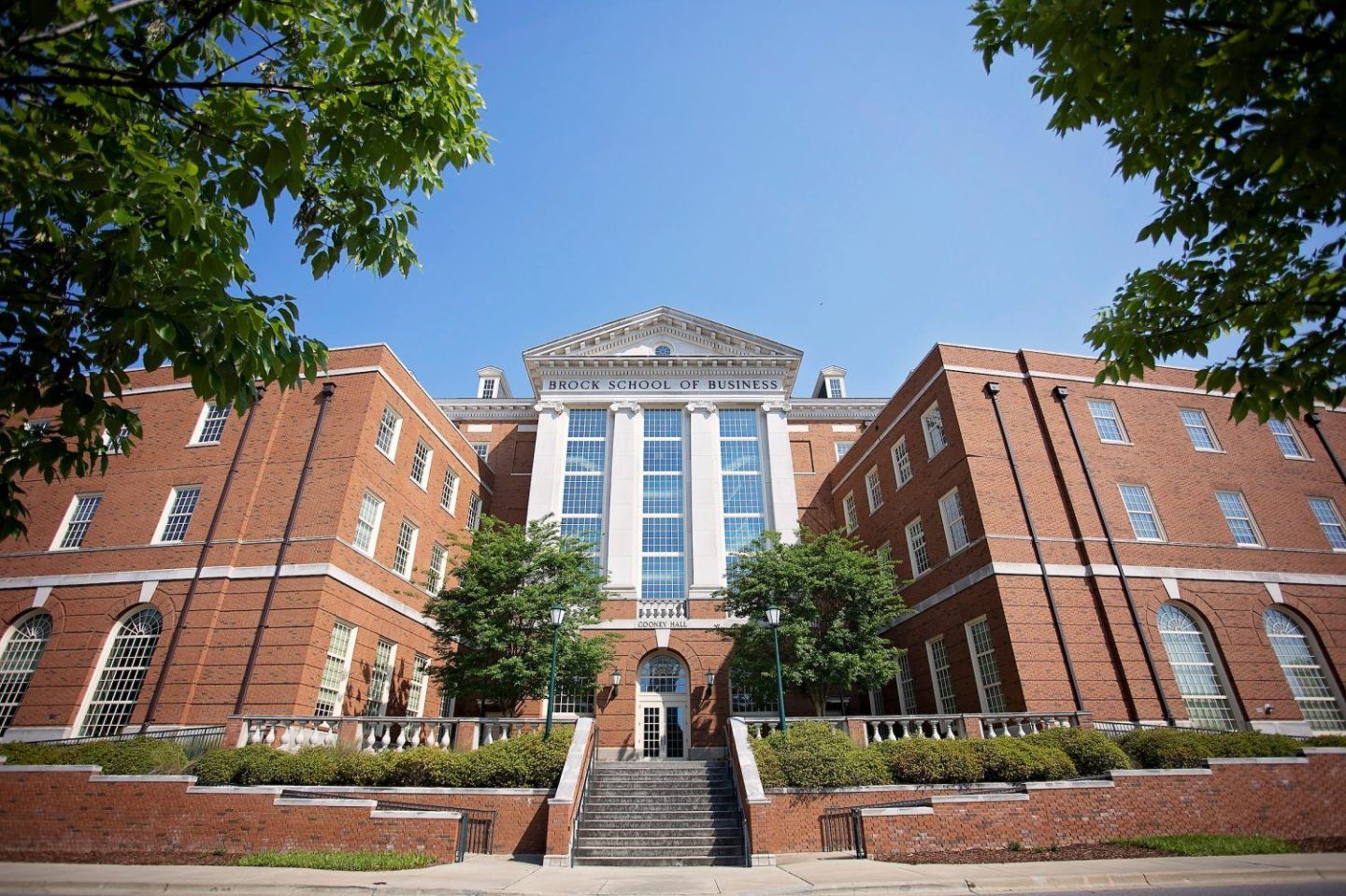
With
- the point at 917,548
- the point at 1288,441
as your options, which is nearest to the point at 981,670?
the point at 917,548

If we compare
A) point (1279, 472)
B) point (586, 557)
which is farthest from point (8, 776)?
point (1279, 472)

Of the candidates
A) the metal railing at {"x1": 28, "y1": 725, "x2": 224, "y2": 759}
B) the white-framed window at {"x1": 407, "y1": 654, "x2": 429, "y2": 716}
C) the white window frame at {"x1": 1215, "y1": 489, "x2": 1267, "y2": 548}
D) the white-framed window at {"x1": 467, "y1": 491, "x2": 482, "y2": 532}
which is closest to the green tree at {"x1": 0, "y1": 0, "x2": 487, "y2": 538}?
the metal railing at {"x1": 28, "y1": 725, "x2": 224, "y2": 759}

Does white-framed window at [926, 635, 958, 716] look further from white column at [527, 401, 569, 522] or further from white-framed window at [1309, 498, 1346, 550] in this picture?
white column at [527, 401, 569, 522]

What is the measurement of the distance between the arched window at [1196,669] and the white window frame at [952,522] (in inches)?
237

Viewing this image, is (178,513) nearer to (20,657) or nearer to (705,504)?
(20,657)

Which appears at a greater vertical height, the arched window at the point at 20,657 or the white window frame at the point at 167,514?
the white window frame at the point at 167,514

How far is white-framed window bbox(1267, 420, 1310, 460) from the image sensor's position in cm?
2472

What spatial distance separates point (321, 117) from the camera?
217 inches

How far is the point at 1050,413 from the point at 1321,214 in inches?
752

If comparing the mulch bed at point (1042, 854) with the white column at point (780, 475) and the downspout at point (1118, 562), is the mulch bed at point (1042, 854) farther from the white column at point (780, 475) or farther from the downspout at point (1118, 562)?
the white column at point (780, 475)

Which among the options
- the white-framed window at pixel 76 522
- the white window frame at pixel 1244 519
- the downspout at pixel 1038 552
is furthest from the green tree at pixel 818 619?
the white-framed window at pixel 76 522

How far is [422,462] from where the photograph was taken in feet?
88.5

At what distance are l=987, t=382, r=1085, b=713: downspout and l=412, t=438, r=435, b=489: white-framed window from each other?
2164 centimetres

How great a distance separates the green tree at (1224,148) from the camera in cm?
478
